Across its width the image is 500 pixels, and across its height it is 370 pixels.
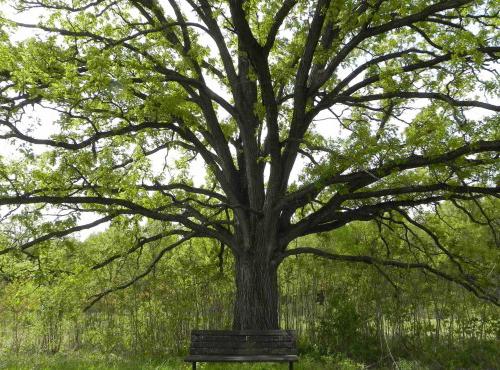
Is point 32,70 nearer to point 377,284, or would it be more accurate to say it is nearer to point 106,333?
point 106,333

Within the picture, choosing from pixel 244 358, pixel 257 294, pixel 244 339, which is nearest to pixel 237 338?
pixel 244 339

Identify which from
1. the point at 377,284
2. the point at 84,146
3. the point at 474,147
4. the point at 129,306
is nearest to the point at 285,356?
the point at 474,147

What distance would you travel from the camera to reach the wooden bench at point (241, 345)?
6.71 m

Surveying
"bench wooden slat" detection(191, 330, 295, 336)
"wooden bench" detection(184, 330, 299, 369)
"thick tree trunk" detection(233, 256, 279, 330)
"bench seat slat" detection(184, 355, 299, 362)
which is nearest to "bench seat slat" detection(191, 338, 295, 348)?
"wooden bench" detection(184, 330, 299, 369)

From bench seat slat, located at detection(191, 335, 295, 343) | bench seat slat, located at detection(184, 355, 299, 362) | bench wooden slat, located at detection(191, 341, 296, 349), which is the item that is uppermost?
bench seat slat, located at detection(191, 335, 295, 343)

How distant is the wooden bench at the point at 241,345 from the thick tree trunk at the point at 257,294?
62.0 inches

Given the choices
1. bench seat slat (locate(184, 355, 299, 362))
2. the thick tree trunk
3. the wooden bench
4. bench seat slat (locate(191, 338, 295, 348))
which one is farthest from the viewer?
the thick tree trunk

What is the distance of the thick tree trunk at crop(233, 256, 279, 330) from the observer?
8594 millimetres

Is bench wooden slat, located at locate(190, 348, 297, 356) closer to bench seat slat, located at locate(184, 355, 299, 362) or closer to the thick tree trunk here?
bench seat slat, located at locate(184, 355, 299, 362)

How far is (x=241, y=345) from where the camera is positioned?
22.8 feet

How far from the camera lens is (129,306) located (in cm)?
1196

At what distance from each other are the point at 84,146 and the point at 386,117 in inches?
233

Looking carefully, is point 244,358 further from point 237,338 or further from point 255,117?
→ point 255,117

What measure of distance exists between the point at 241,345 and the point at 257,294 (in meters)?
1.81
